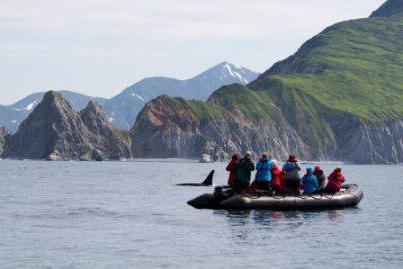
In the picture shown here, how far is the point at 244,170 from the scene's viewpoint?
161 feet

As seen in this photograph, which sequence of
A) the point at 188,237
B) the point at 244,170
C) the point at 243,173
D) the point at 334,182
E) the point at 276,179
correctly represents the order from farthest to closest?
the point at 334,182, the point at 276,179, the point at 243,173, the point at 244,170, the point at 188,237

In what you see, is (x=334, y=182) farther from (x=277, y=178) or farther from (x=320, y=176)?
(x=277, y=178)

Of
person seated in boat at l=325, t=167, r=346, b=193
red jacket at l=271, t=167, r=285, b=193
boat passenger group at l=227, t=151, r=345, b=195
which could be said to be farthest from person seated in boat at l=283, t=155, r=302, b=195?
person seated in boat at l=325, t=167, r=346, b=193

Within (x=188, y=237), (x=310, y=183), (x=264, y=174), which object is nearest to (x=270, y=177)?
(x=264, y=174)

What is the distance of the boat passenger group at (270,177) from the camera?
49031 mm

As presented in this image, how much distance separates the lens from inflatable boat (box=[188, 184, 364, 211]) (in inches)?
1900

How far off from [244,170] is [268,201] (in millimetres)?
2422

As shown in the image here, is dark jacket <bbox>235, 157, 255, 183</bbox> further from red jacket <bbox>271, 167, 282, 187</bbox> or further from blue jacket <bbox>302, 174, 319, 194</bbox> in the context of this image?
blue jacket <bbox>302, 174, 319, 194</bbox>

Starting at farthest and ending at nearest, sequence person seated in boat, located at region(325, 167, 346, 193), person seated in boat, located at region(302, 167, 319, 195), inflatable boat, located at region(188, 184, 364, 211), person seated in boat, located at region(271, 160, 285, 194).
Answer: person seated in boat, located at region(325, 167, 346, 193) → person seated in boat, located at region(302, 167, 319, 195) → person seated in boat, located at region(271, 160, 285, 194) → inflatable boat, located at region(188, 184, 364, 211)

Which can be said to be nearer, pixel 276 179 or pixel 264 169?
pixel 264 169

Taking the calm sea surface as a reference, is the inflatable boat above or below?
above

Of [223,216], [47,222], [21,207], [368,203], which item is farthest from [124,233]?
[368,203]

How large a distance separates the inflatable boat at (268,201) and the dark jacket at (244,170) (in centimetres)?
98

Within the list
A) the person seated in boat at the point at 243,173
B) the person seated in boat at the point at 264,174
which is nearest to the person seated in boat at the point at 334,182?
the person seated in boat at the point at 264,174
